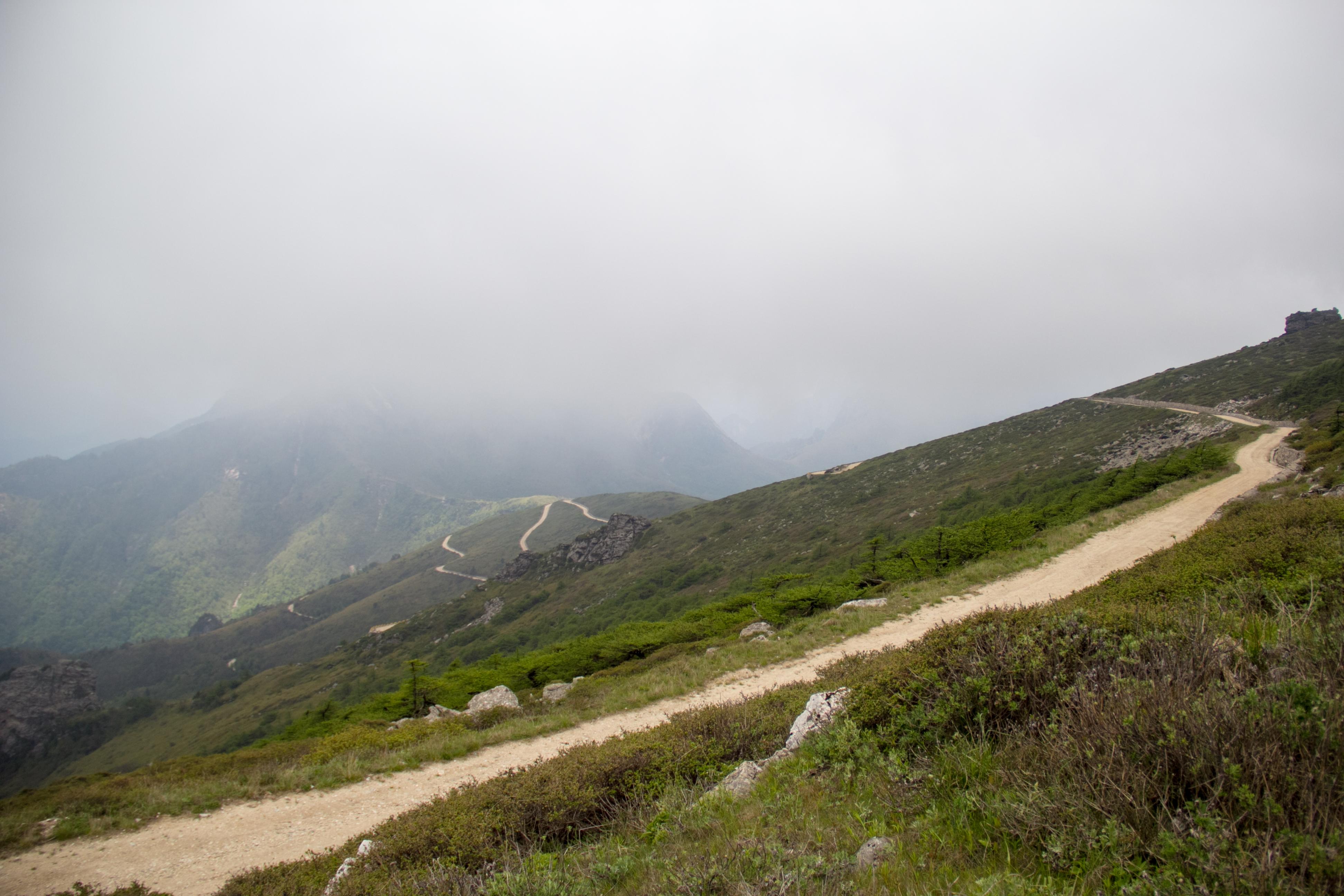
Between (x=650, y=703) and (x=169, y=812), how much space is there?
1028 cm

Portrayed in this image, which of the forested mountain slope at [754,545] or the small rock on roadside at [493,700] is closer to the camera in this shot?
the small rock on roadside at [493,700]

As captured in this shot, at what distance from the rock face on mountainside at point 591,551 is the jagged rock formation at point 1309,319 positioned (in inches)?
4710

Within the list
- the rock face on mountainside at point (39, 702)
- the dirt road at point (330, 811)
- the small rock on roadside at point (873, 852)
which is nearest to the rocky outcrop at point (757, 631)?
the dirt road at point (330, 811)

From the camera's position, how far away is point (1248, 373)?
6450 centimetres

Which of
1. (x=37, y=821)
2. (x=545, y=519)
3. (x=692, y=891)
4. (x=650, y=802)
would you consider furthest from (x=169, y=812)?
(x=545, y=519)

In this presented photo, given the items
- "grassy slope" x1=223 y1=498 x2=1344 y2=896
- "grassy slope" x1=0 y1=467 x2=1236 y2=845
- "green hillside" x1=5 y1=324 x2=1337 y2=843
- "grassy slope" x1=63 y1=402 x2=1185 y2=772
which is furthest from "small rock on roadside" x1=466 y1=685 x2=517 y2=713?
"grassy slope" x1=63 y1=402 x2=1185 y2=772

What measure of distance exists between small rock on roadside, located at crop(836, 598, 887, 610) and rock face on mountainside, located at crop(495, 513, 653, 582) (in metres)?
79.4

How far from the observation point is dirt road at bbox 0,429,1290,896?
8.62 meters

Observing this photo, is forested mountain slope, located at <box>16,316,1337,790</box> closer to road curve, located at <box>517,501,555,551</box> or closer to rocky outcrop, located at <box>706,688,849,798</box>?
rocky outcrop, located at <box>706,688,849,798</box>

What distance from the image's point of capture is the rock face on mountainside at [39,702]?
120m

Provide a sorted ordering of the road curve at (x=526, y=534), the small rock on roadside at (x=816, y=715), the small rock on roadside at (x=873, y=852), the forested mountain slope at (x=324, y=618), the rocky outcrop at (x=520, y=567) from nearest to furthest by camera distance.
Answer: the small rock on roadside at (x=873, y=852)
the small rock on roadside at (x=816, y=715)
the rocky outcrop at (x=520, y=567)
the forested mountain slope at (x=324, y=618)
the road curve at (x=526, y=534)

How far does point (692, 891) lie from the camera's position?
3428 mm

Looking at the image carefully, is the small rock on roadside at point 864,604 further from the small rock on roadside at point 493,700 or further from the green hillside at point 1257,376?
the green hillside at point 1257,376

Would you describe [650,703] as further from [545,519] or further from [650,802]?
[545,519]
